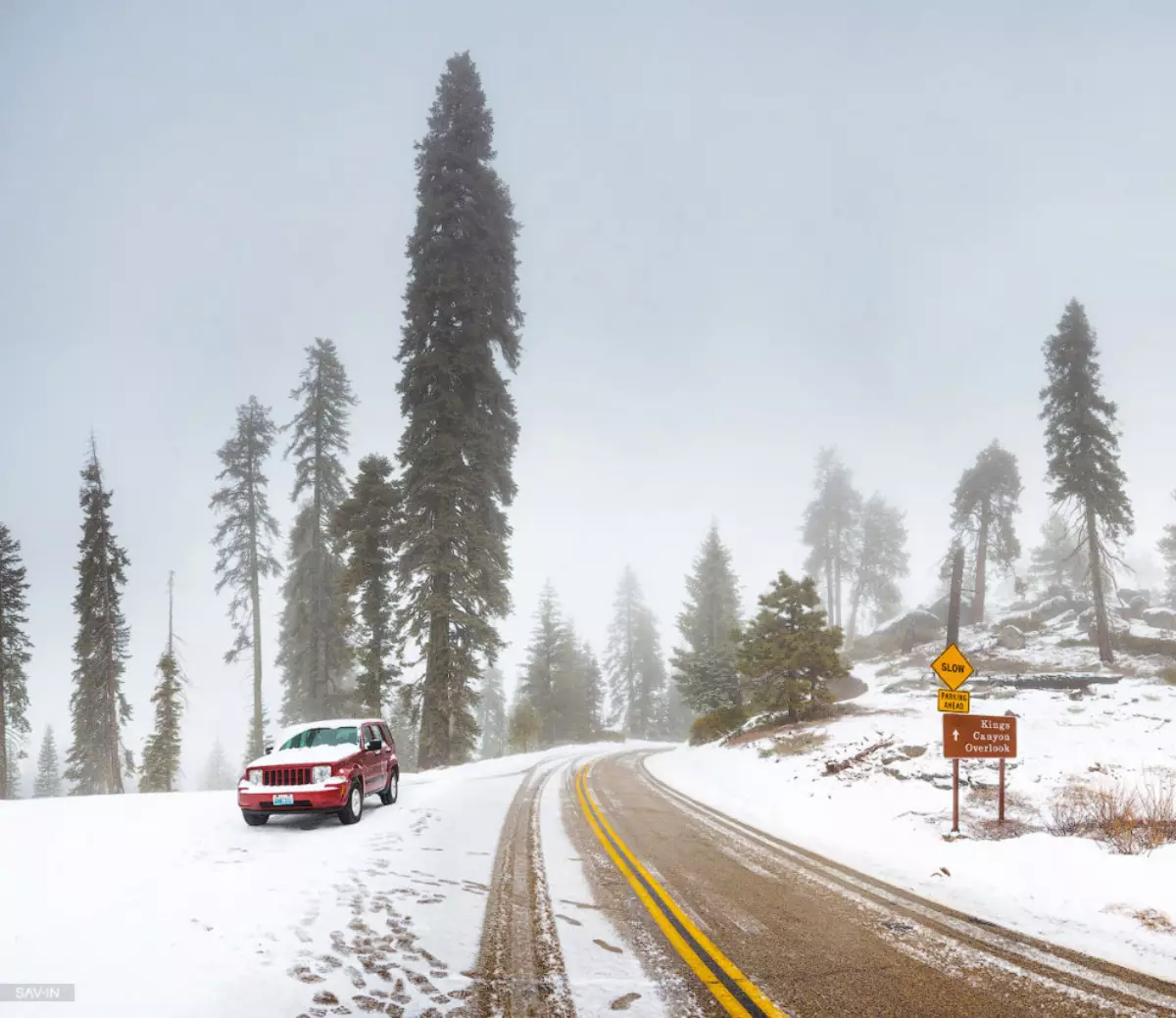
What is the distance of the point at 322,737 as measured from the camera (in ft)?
38.5

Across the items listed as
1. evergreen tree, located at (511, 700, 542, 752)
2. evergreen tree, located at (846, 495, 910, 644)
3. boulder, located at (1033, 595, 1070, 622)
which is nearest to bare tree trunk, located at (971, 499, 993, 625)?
boulder, located at (1033, 595, 1070, 622)

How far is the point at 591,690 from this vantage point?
5694cm

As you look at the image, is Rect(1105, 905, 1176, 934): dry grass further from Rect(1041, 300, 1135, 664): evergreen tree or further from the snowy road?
Rect(1041, 300, 1135, 664): evergreen tree

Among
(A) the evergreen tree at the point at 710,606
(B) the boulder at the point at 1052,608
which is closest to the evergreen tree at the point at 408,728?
(A) the evergreen tree at the point at 710,606

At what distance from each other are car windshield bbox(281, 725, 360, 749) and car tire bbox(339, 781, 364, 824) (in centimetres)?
112

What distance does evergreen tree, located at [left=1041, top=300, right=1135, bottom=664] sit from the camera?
94.9ft

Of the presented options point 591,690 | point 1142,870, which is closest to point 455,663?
point 1142,870

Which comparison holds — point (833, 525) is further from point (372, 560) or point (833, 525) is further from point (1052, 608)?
point (372, 560)

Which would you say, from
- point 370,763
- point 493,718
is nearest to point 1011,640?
point 370,763

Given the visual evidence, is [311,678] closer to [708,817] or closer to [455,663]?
[455,663]

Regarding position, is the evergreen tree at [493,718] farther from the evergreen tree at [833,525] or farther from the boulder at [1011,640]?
the boulder at [1011,640]

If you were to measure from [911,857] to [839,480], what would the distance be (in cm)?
5254

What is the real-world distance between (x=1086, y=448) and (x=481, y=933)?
36.0 meters

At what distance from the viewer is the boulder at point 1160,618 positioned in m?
34.2
